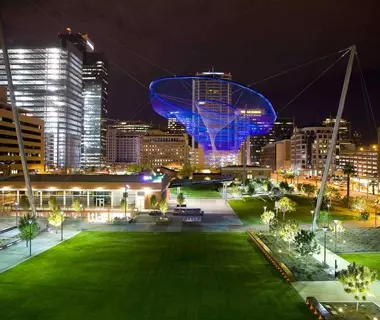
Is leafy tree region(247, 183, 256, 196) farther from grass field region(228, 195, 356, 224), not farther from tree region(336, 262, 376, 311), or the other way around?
tree region(336, 262, 376, 311)

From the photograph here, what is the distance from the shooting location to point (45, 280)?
19.9m

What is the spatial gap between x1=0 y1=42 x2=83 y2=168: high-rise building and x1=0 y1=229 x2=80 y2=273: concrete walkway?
377ft

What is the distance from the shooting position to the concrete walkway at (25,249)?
76.8 feet

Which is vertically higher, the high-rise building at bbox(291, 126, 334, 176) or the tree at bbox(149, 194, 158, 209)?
the high-rise building at bbox(291, 126, 334, 176)

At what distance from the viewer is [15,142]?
9569 centimetres

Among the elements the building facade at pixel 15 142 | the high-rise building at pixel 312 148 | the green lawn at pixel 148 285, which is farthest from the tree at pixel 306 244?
the high-rise building at pixel 312 148

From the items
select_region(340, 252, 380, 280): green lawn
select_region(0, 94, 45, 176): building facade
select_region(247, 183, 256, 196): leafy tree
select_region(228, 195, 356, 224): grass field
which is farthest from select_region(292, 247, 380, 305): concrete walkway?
select_region(0, 94, 45, 176): building facade

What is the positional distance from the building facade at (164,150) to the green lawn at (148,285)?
552 ft

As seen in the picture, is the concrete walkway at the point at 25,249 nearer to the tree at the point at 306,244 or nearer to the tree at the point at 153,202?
the tree at the point at 153,202

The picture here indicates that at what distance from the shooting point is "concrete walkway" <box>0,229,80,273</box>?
2341cm

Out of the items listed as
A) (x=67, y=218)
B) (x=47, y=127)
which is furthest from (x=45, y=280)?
(x=47, y=127)

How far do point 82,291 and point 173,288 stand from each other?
400 centimetres

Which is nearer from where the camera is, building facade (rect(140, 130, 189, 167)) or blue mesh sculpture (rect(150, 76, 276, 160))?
blue mesh sculpture (rect(150, 76, 276, 160))

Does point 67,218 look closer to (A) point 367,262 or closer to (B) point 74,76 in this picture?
(A) point 367,262
